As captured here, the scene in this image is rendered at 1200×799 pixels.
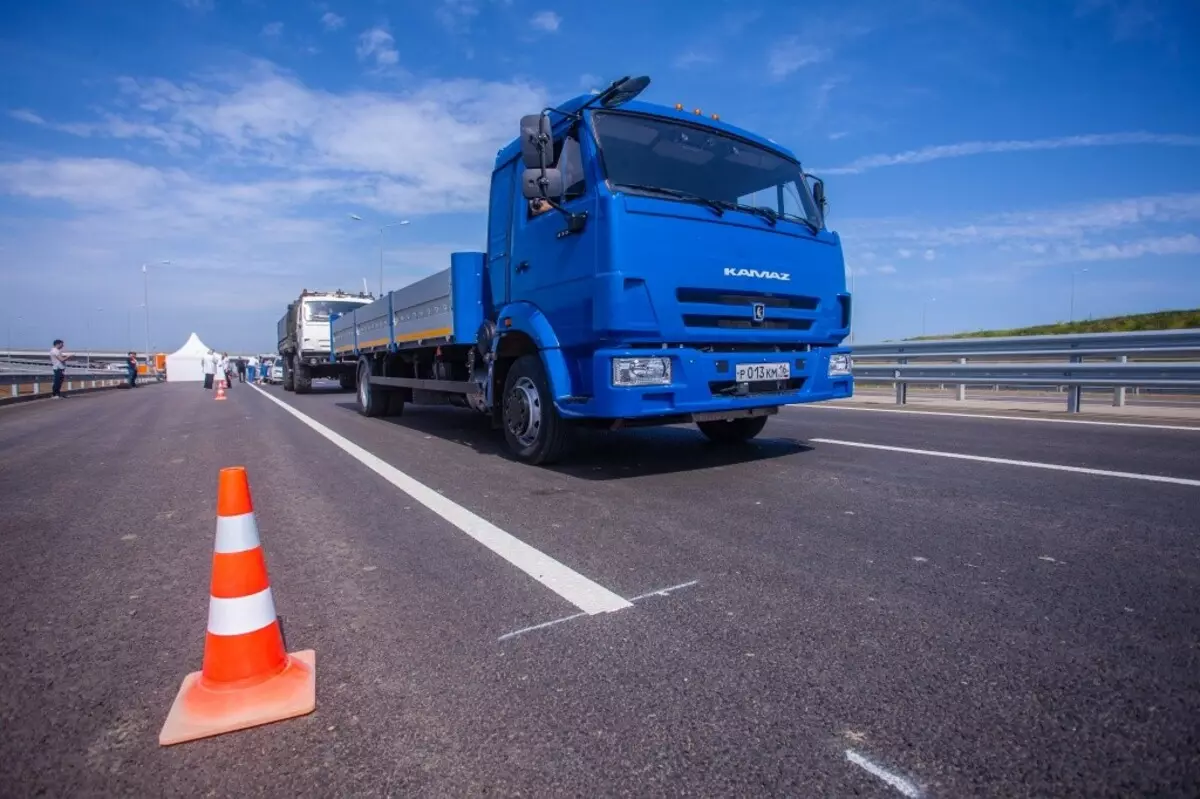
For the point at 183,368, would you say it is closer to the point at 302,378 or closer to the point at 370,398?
the point at 302,378

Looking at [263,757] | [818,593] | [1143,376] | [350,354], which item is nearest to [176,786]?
[263,757]

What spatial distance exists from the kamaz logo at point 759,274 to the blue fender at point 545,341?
1.43 metres

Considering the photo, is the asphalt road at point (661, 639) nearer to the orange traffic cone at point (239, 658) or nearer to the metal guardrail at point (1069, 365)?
the orange traffic cone at point (239, 658)

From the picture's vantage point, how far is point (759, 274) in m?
4.98

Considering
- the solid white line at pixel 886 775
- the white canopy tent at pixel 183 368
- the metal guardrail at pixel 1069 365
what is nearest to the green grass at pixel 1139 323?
the metal guardrail at pixel 1069 365

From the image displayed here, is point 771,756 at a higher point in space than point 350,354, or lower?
lower

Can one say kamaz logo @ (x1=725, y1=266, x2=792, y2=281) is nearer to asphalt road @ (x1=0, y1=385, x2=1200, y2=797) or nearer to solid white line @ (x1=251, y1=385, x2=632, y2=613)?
asphalt road @ (x1=0, y1=385, x2=1200, y2=797)

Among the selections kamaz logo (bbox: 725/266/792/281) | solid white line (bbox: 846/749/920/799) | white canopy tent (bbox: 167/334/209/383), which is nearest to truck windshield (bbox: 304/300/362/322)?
kamaz logo (bbox: 725/266/792/281)

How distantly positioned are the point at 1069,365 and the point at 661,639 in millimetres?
9017

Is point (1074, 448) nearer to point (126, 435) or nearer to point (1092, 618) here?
point (1092, 618)

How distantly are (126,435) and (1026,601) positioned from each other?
10269mm

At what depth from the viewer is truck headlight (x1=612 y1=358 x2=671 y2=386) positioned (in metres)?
4.38

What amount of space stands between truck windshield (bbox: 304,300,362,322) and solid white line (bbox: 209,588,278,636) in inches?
715

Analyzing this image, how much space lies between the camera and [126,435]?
8.69 meters
